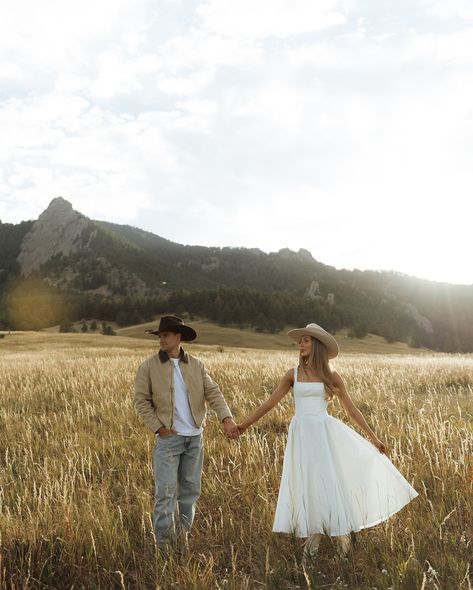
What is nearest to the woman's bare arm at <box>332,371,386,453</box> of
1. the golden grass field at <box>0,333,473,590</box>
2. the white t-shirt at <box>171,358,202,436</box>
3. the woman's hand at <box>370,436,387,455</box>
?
the woman's hand at <box>370,436,387,455</box>

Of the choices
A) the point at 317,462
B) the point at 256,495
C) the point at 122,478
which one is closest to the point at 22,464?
the point at 122,478

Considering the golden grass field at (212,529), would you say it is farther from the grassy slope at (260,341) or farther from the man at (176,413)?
the grassy slope at (260,341)

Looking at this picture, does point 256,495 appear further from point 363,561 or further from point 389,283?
point 389,283

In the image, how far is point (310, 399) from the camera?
3.95m

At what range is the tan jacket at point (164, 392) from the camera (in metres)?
4.03

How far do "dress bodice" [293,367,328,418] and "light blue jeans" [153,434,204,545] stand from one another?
3.20 feet

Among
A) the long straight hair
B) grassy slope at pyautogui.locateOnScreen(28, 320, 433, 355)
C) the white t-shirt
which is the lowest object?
grassy slope at pyautogui.locateOnScreen(28, 320, 433, 355)

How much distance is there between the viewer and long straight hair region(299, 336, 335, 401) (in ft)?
13.1

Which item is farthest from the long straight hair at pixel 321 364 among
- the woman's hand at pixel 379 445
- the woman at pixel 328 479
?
the woman's hand at pixel 379 445

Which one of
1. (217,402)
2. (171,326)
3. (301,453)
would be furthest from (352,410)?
(171,326)

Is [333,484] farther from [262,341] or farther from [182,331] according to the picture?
[262,341]

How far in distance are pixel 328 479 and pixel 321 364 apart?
92 centimetres

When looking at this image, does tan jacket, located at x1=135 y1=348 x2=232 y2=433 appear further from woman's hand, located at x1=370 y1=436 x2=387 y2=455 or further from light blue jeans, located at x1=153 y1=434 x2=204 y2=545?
woman's hand, located at x1=370 y1=436 x2=387 y2=455

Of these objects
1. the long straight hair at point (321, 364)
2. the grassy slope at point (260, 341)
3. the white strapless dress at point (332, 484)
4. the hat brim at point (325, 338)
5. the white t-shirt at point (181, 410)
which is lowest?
the grassy slope at point (260, 341)
